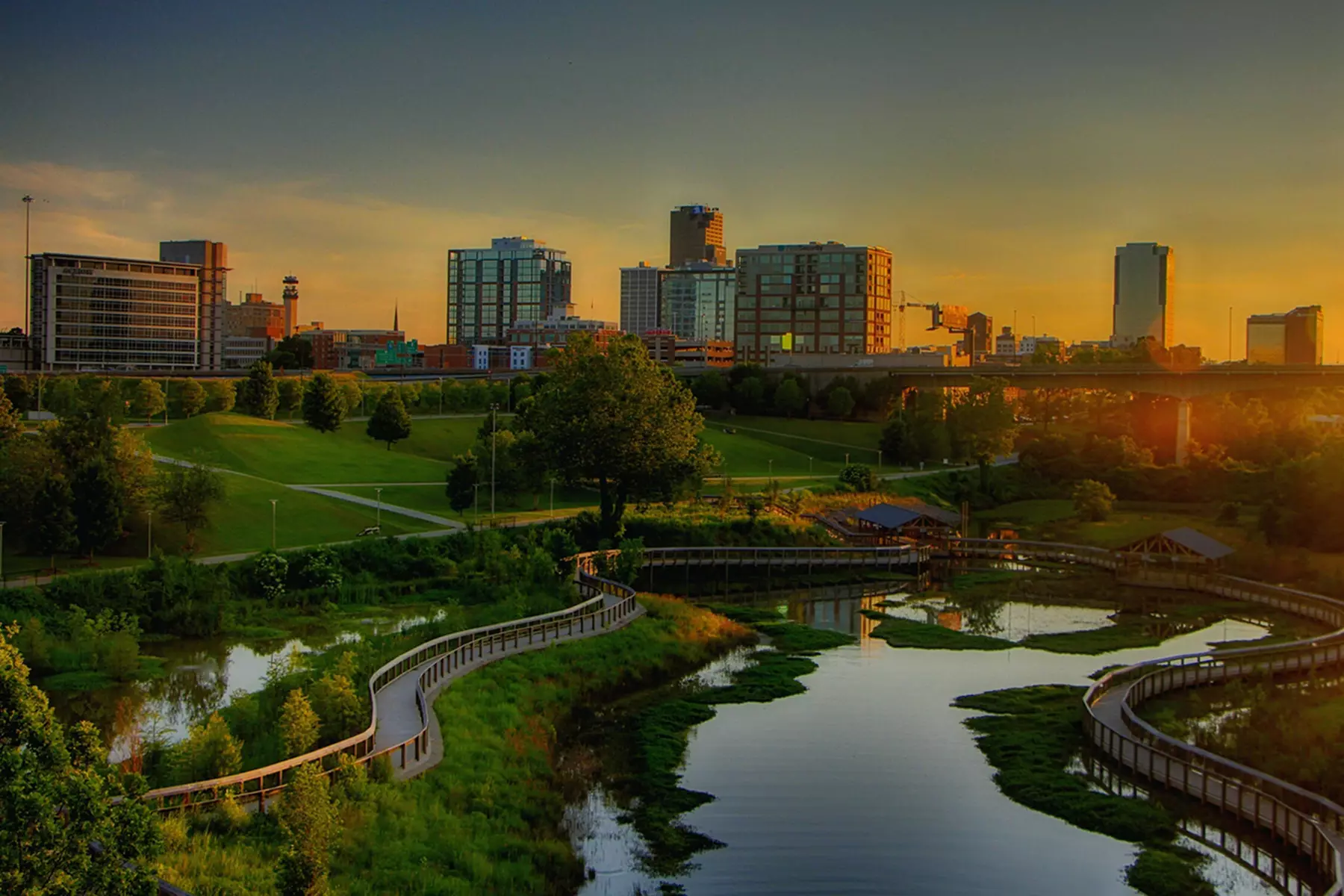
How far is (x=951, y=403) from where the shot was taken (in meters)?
150

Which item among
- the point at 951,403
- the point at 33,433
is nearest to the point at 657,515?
the point at 33,433

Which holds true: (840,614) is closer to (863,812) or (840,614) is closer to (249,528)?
(249,528)

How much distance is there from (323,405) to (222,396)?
15748mm

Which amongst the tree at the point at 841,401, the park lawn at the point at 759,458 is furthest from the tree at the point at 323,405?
the tree at the point at 841,401

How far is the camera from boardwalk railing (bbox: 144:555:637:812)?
88.2ft

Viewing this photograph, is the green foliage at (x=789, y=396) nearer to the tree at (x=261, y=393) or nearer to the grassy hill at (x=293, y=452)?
the grassy hill at (x=293, y=452)

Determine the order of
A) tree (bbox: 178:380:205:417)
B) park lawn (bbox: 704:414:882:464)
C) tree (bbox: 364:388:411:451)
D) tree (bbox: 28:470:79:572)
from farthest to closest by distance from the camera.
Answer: park lawn (bbox: 704:414:882:464), tree (bbox: 178:380:205:417), tree (bbox: 364:388:411:451), tree (bbox: 28:470:79:572)

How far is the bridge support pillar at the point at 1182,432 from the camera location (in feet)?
383

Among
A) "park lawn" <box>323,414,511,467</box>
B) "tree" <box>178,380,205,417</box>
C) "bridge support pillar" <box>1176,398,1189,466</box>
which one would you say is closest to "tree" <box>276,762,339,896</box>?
"park lawn" <box>323,414,511,467</box>

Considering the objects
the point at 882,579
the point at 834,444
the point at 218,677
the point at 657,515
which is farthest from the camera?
the point at 834,444

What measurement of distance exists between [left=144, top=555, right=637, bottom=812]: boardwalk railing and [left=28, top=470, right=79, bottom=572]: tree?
22.3 meters

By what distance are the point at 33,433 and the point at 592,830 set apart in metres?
50.4

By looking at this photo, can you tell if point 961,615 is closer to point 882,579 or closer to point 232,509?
point 882,579

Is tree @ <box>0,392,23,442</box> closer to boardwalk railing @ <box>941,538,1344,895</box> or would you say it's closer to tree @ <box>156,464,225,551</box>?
tree @ <box>156,464,225,551</box>
